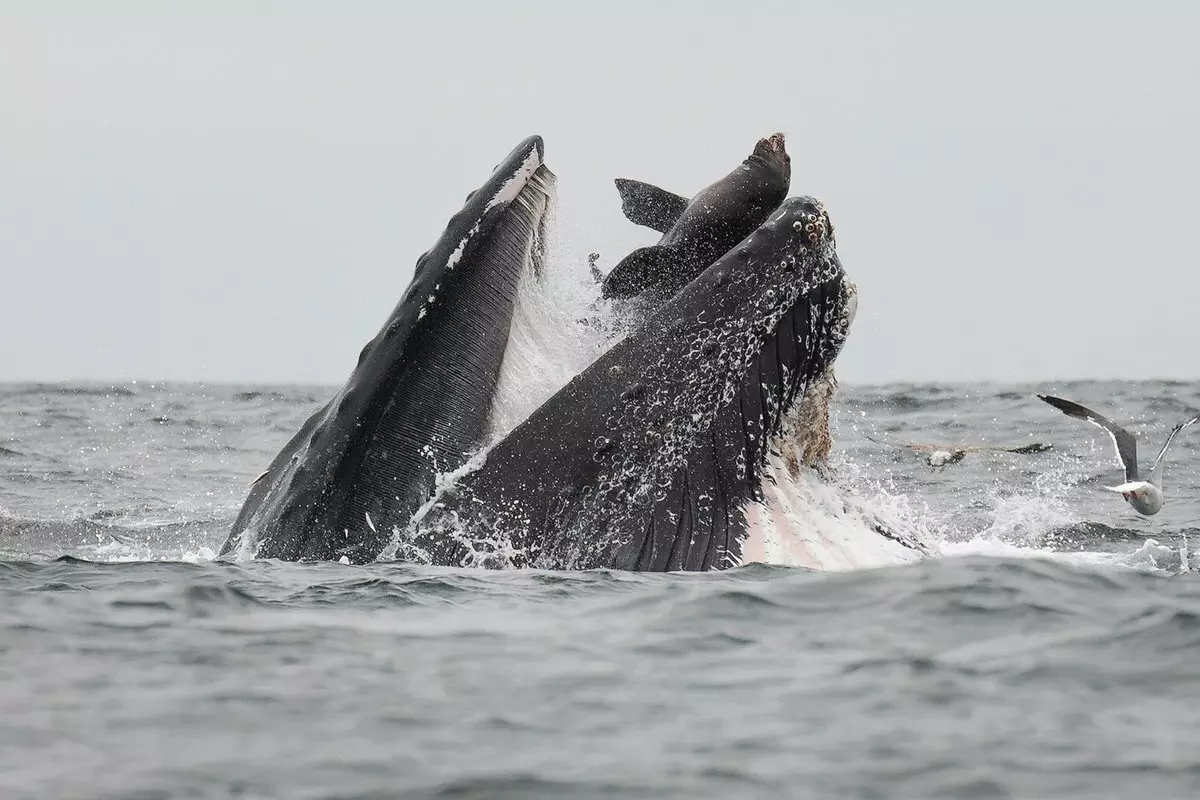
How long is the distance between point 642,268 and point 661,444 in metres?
0.86

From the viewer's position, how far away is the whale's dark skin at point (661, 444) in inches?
213

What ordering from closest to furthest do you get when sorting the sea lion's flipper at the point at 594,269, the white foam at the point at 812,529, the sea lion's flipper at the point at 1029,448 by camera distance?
the white foam at the point at 812,529 → the sea lion's flipper at the point at 594,269 → the sea lion's flipper at the point at 1029,448

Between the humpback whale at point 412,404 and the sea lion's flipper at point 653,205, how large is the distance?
0.82m

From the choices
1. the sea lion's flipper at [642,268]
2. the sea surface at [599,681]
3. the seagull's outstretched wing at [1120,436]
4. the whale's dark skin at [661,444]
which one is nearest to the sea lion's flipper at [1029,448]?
the seagull's outstretched wing at [1120,436]

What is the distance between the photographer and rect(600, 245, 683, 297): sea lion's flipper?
595 cm

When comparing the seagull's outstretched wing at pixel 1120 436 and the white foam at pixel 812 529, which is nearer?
the white foam at pixel 812 529

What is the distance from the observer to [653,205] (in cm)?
648

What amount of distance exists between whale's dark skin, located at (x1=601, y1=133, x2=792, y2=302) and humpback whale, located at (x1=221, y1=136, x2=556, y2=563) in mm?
478

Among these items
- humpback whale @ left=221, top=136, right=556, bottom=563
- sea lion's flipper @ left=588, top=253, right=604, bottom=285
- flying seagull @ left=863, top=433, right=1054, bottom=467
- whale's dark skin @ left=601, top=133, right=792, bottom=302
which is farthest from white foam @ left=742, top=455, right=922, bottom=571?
flying seagull @ left=863, top=433, right=1054, bottom=467

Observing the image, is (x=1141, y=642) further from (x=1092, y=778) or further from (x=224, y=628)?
(x=224, y=628)

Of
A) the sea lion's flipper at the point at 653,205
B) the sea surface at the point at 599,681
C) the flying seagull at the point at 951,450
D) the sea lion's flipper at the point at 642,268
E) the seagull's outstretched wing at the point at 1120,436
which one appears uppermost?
the sea lion's flipper at the point at 653,205

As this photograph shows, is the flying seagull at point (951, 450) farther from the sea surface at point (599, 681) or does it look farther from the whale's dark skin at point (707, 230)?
the whale's dark skin at point (707, 230)

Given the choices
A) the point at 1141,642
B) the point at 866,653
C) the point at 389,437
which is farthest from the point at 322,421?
the point at 1141,642

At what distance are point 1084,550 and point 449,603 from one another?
5.31 m
